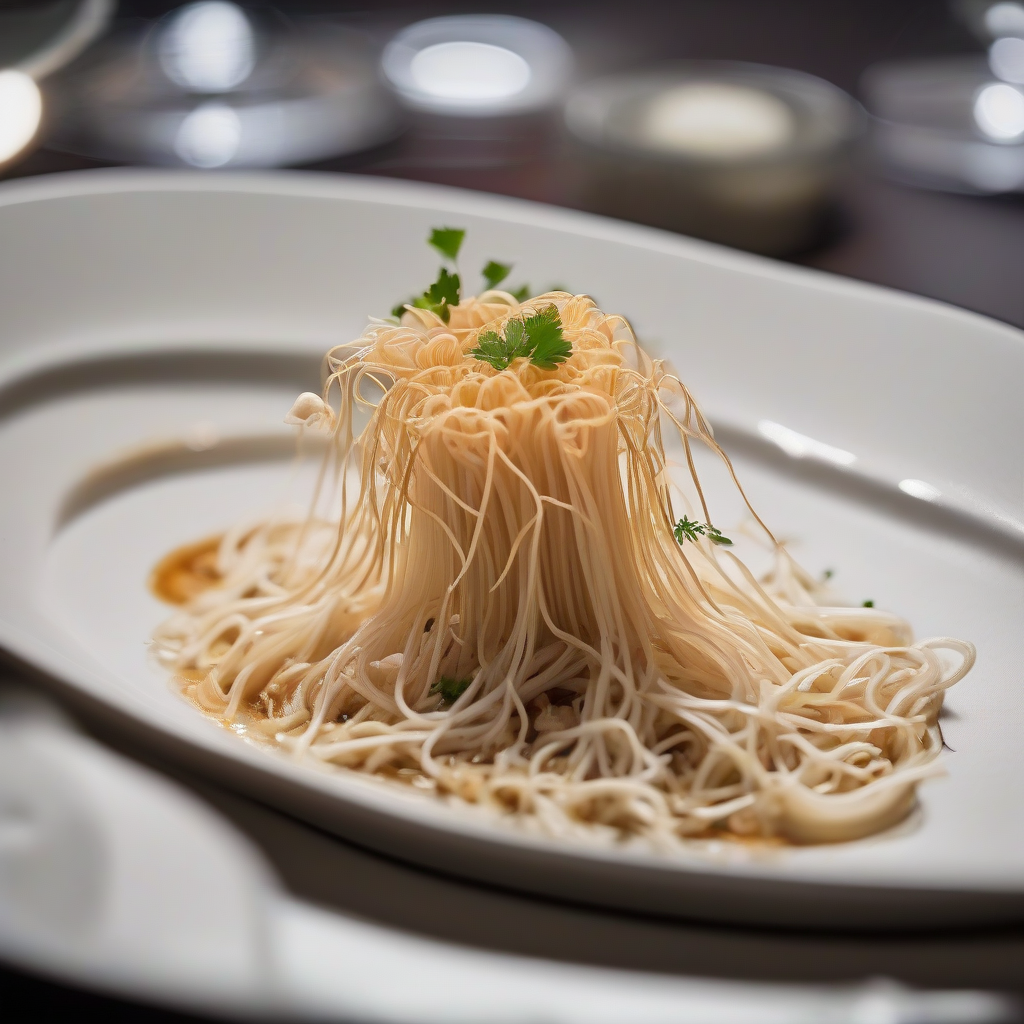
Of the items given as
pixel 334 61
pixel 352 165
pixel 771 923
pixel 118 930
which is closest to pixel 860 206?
pixel 352 165

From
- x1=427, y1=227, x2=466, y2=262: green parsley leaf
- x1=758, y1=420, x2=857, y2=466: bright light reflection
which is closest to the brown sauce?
x1=427, y1=227, x2=466, y2=262: green parsley leaf

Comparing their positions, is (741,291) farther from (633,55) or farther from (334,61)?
(633,55)

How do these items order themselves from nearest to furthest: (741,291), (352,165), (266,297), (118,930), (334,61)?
(118,930) → (741,291) → (266,297) → (352,165) → (334,61)

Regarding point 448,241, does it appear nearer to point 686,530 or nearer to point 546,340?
point 546,340

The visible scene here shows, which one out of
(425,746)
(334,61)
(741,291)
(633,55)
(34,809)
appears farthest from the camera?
(633,55)

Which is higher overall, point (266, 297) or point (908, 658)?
point (266, 297)

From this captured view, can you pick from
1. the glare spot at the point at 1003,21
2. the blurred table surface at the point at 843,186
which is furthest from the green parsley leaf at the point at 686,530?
the glare spot at the point at 1003,21

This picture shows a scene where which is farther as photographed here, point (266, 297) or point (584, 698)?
point (266, 297)
